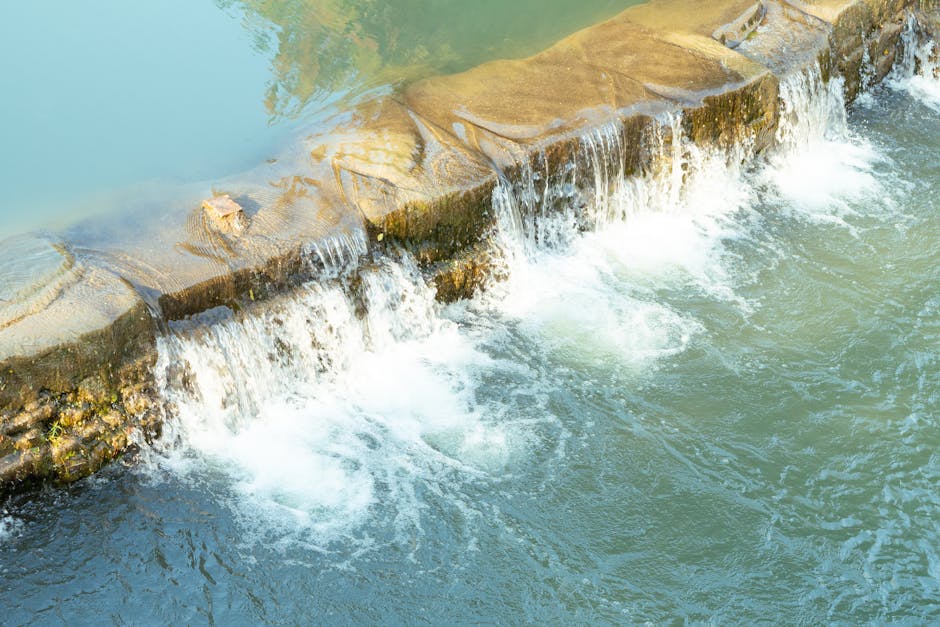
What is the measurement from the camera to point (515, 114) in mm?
7059

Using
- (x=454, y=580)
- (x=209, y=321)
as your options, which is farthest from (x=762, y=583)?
(x=209, y=321)

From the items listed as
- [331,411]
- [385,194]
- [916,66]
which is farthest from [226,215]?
[916,66]

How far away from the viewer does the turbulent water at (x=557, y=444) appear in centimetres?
469

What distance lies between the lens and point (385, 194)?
6141 millimetres

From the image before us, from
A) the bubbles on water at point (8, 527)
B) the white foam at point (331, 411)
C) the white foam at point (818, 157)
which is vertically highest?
the white foam at point (818, 157)

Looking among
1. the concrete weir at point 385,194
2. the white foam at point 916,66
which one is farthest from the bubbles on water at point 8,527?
the white foam at point 916,66

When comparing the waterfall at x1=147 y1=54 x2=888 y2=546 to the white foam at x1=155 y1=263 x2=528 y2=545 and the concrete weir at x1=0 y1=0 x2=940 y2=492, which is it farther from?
the concrete weir at x1=0 y1=0 x2=940 y2=492

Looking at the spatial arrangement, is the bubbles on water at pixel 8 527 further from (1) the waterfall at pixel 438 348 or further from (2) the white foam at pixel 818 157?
(2) the white foam at pixel 818 157

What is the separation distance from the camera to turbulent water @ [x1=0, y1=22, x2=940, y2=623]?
4691 millimetres

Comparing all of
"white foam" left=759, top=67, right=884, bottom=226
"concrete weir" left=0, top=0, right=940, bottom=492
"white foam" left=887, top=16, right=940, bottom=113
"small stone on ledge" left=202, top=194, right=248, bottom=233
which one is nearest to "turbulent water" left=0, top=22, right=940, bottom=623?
"concrete weir" left=0, top=0, right=940, bottom=492

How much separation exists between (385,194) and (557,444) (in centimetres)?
204

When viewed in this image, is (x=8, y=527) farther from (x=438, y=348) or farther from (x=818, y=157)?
(x=818, y=157)

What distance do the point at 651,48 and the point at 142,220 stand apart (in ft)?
15.2

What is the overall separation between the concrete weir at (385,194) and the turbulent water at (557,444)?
0.18m
